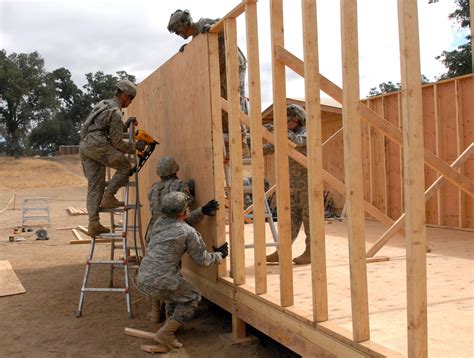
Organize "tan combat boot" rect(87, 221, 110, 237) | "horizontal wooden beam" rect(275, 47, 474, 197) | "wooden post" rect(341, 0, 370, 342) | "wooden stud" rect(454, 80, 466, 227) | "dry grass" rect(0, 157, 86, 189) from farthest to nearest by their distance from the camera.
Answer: "dry grass" rect(0, 157, 86, 189) < "wooden stud" rect(454, 80, 466, 227) < "tan combat boot" rect(87, 221, 110, 237) < "horizontal wooden beam" rect(275, 47, 474, 197) < "wooden post" rect(341, 0, 370, 342)

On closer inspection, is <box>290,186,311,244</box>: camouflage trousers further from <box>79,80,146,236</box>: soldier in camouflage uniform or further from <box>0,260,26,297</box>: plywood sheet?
<box>0,260,26,297</box>: plywood sheet

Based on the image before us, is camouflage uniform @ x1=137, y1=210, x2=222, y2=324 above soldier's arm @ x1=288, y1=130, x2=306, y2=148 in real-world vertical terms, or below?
below

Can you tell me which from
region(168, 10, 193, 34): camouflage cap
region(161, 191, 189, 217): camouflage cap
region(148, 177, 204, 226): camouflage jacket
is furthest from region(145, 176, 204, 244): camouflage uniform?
region(168, 10, 193, 34): camouflage cap

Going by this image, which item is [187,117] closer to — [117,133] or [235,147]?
[117,133]

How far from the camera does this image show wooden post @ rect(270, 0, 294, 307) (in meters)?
3.57

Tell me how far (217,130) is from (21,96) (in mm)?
41706

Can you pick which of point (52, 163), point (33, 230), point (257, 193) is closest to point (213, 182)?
point (257, 193)

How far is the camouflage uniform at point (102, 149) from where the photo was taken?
18.9 ft

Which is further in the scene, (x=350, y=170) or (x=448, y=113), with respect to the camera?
(x=448, y=113)

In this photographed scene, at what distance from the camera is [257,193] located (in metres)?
4.07

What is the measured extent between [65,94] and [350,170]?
48.5 meters

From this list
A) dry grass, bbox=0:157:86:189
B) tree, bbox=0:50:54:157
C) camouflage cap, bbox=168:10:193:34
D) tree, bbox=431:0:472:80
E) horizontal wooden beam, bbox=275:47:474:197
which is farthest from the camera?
tree, bbox=0:50:54:157

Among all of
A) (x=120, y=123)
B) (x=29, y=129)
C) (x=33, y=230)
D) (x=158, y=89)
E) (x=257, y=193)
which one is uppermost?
(x=29, y=129)

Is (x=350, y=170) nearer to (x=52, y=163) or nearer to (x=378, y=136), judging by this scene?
(x=378, y=136)
